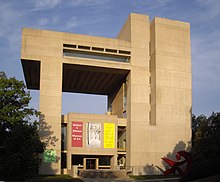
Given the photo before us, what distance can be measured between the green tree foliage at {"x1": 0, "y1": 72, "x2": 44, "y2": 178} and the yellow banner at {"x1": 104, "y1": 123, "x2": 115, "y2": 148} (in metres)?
12.7

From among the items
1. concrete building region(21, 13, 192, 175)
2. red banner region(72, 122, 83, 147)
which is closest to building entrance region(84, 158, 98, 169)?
concrete building region(21, 13, 192, 175)

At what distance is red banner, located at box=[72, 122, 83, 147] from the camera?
45.8 m

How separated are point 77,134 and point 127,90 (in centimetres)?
929

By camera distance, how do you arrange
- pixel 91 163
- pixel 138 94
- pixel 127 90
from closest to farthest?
pixel 138 94 → pixel 127 90 → pixel 91 163

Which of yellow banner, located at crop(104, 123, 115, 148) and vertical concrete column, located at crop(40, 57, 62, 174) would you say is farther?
yellow banner, located at crop(104, 123, 115, 148)

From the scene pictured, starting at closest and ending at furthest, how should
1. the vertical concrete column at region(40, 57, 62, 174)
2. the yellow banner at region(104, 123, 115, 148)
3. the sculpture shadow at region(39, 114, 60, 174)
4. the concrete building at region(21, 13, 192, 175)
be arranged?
the sculpture shadow at region(39, 114, 60, 174)
the vertical concrete column at region(40, 57, 62, 174)
the concrete building at region(21, 13, 192, 175)
the yellow banner at region(104, 123, 115, 148)

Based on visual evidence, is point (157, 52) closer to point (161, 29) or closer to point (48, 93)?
point (161, 29)

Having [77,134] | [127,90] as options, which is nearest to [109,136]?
[77,134]

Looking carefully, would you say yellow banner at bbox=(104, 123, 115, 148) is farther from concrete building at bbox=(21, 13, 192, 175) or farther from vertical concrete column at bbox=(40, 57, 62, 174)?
vertical concrete column at bbox=(40, 57, 62, 174)

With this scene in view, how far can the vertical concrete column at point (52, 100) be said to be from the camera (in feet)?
142

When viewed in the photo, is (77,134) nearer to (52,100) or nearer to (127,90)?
(52,100)

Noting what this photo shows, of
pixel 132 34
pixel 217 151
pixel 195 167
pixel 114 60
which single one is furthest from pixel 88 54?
pixel 195 167

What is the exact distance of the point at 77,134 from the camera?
46062 mm

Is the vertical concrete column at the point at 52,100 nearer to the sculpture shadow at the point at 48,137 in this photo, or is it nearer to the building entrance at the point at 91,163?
the sculpture shadow at the point at 48,137
